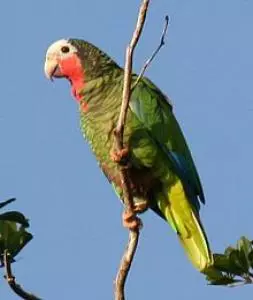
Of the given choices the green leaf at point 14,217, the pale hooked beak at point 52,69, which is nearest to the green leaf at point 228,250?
the green leaf at point 14,217

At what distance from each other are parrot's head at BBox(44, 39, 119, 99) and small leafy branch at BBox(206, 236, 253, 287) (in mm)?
1816

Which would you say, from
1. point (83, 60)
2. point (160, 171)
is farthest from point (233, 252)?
point (83, 60)

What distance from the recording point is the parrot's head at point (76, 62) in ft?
16.2

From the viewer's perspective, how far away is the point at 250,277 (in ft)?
11.0

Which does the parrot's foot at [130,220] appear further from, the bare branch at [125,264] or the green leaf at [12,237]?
the green leaf at [12,237]

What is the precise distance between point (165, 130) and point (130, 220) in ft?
3.34

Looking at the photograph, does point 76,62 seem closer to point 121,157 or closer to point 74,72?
point 74,72

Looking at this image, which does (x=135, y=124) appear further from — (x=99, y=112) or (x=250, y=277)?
(x=250, y=277)

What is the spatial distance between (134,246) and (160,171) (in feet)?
4.12

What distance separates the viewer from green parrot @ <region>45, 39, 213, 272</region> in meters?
4.54

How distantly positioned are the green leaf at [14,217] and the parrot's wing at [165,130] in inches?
55.6

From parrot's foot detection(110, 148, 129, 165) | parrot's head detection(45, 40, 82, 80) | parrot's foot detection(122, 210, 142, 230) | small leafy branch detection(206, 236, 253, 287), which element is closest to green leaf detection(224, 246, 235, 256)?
small leafy branch detection(206, 236, 253, 287)

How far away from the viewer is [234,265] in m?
3.37

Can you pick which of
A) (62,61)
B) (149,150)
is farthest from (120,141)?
(62,61)
